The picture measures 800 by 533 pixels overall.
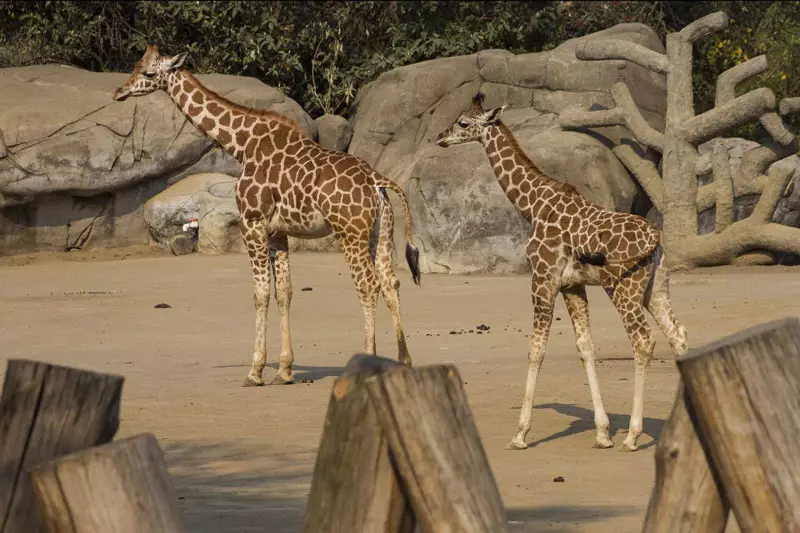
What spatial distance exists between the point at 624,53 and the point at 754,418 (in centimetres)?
1539

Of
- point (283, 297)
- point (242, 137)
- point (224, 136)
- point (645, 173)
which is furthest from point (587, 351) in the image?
point (645, 173)

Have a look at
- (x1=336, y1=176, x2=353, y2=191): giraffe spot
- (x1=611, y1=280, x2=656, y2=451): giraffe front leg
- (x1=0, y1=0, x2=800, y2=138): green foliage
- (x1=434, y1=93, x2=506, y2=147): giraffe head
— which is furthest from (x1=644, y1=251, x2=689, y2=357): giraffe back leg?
(x1=0, y1=0, x2=800, y2=138): green foliage

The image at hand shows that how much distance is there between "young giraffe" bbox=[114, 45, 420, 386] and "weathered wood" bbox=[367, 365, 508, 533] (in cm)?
682

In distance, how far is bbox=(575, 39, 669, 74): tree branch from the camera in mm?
18234

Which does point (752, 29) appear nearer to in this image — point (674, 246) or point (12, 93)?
point (674, 246)

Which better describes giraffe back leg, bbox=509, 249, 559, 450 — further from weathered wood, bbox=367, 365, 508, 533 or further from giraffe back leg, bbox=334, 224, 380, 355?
weathered wood, bbox=367, 365, 508, 533

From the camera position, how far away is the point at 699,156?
719 inches

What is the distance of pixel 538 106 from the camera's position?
66.2 feet

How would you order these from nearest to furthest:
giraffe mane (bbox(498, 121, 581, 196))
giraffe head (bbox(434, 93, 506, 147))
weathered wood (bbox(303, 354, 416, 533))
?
1. weathered wood (bbox(303, 354, 416, 533))
2. giraffe mane (bbox(498, 121, 581, 196))
3. giraffe head (bbox(434, 93, 506, 147))

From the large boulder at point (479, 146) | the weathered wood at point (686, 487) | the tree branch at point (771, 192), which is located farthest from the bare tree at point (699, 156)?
the weathered wood at point (686, 487)

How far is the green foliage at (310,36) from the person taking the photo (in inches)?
863

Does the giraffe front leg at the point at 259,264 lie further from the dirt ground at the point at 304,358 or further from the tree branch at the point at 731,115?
the tree branch at the point at 731,115

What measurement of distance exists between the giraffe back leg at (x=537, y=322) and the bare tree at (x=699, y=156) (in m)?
9.30

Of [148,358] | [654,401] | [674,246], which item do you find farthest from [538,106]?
[654,401]
